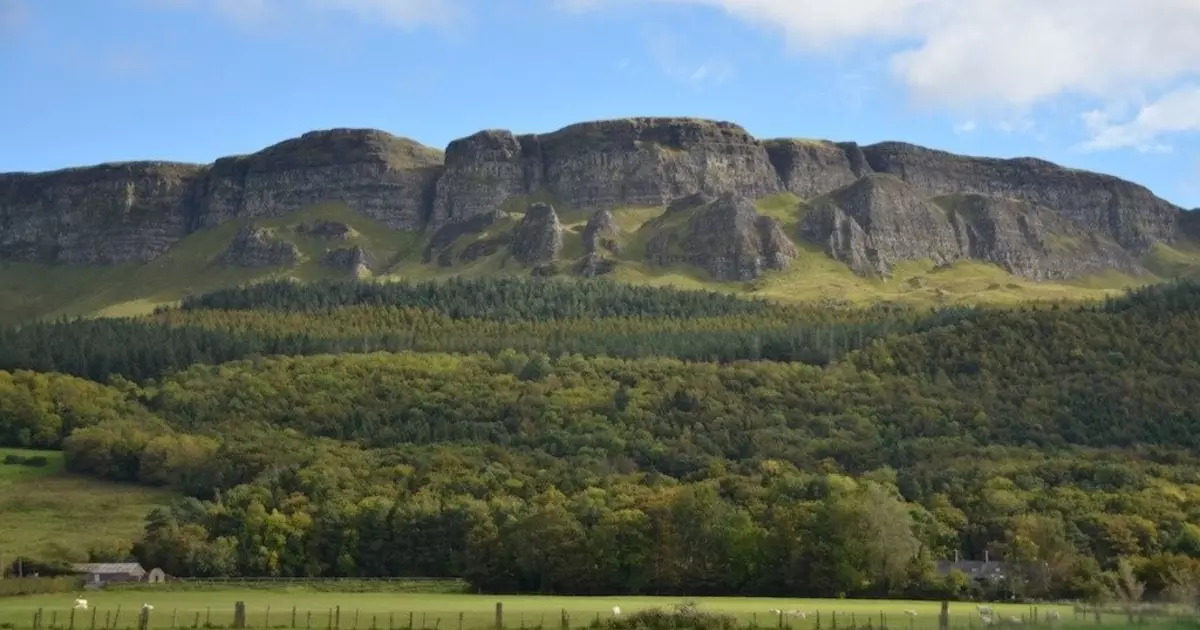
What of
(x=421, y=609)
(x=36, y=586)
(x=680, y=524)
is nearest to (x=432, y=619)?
(x=421, y=609)

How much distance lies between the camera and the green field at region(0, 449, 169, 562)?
420 feet

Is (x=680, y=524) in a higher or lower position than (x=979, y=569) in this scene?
higher

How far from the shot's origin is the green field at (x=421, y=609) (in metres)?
69.0

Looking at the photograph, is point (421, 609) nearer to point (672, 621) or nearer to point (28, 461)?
point (672, 621)

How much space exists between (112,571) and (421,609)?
4379cm

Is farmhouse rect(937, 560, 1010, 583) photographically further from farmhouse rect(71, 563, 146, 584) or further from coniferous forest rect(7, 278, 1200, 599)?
farmhouse rect(71, 563, 146, 584)

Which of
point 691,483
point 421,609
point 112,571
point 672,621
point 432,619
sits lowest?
point 112,571

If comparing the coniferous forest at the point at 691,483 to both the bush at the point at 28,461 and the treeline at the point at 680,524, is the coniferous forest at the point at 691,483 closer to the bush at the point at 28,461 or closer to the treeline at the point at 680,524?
the treeline at the point at 680,524

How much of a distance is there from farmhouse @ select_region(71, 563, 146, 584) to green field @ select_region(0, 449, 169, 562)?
784 centimetres

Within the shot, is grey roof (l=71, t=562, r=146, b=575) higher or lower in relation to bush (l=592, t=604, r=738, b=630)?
lower

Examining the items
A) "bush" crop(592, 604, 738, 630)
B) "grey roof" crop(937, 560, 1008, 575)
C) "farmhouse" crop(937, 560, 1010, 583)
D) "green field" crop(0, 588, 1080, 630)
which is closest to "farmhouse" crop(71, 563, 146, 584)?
"green field" crop(0, 588, 1080, 630)

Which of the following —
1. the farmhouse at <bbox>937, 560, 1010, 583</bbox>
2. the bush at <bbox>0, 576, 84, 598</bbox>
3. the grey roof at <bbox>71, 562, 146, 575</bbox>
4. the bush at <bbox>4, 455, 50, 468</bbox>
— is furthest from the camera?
the bush at <bbox>4, 455, 50, 468</bbox>

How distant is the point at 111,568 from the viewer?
11288cm

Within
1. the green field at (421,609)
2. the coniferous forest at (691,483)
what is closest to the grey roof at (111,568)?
the coniferous forest at (691,483)
